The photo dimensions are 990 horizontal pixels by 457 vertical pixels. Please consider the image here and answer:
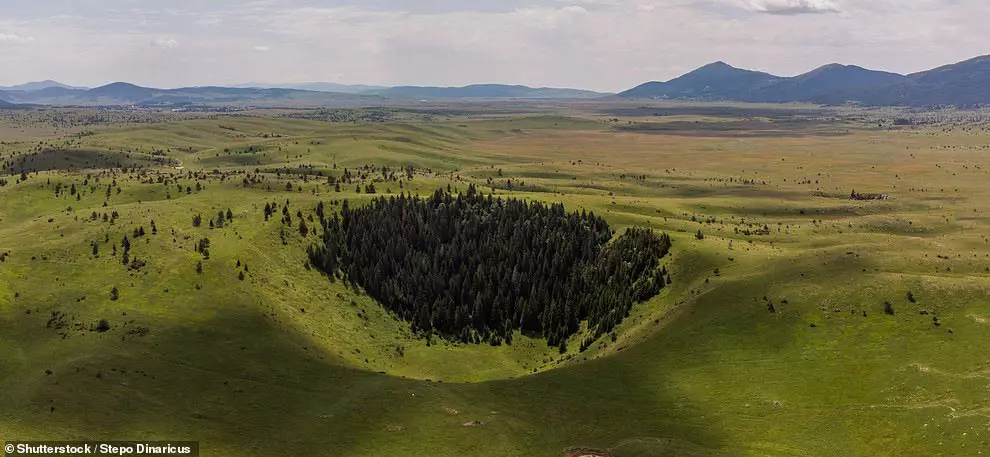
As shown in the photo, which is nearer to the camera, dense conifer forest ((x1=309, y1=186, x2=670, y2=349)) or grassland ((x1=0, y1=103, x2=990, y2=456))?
grassland ((x1=0, y1=103, x2=990, y2=456))

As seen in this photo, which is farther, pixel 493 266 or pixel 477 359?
pixel 493 266

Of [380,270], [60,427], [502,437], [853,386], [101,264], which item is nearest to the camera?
[60,427]

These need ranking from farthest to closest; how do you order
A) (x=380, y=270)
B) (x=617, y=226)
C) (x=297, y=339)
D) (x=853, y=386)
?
(x=617, y=226) → (x=380, y=270) → (x=297, y=339) → (x=853, y=386)

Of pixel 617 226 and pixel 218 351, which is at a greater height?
Result: pixel 617 226

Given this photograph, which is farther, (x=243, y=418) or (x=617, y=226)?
(x=617, y=226)

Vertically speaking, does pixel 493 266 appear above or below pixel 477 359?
above

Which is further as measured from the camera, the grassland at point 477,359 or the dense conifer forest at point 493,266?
the dense conifer forest at point 493,266

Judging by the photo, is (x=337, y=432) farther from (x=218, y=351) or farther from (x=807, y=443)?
(x=807, y=443)

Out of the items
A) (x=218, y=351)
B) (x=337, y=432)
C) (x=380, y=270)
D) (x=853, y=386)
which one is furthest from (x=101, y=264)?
(x=853, y=386)
